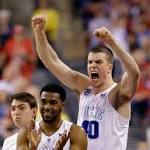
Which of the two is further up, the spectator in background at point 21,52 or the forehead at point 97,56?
the spectator in background at point 21,52

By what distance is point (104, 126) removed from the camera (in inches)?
388

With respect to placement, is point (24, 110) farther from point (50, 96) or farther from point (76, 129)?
point (76, 129)

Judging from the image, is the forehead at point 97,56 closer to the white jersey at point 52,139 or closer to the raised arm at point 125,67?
the raised arm at point 125,67

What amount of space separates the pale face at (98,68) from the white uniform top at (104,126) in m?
0.17

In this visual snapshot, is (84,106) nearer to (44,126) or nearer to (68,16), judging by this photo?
(44,126)

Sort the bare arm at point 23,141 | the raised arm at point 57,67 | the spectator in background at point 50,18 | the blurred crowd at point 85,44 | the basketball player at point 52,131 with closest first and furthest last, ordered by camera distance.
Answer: the basketball player at point 52,131 → the bare arm at point 23,141 → the raised arm at point 57,67 → the blurred crowd at point 85,44 → the spectator in background at point 50,18

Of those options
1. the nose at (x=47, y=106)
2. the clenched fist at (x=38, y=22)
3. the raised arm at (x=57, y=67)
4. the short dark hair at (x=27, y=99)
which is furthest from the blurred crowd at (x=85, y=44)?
the nose at (x=47, y=106)

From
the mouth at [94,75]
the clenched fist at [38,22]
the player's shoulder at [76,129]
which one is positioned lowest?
the player's shoulder at [76,129]

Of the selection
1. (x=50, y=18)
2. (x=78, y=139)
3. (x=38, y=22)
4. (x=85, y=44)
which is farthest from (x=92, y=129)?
(x=85, y=44)

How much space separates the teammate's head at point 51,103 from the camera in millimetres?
9133

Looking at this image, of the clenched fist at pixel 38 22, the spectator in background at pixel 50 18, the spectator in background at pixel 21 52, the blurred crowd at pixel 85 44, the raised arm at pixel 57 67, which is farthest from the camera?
the spectator in background at pixel 50 18

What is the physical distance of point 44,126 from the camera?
9.36 metres

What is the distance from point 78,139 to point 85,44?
1056 centimetres

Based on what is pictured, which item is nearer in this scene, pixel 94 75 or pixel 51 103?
pixel 51 103
